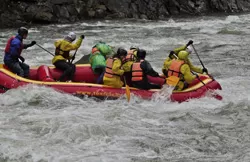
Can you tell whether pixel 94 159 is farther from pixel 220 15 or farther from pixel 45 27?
pixel 220 15

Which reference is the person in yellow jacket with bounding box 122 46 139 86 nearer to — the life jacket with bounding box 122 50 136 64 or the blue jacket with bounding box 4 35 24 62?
the life jacket with bounding box 122 50 136 64

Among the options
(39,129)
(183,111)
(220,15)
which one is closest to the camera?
(39,129)

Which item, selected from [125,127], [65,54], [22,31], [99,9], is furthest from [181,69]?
[99,9]

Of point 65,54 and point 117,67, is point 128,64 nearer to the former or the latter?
point 117,67

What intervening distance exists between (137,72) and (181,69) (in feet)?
3.08

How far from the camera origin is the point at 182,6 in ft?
99.9

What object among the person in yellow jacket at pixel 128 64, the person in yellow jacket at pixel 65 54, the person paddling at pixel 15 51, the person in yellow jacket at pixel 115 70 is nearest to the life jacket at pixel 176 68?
the person in yellow jacket at pixel 128 64

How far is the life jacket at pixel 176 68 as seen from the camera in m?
9.37

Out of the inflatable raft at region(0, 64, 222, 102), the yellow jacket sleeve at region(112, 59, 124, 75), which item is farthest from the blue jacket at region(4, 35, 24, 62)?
the yellow jacket sleeve at region(112, 59, 124, 75)

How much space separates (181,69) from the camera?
367 inches

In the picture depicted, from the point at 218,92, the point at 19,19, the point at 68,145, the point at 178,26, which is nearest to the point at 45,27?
the point at 19,19

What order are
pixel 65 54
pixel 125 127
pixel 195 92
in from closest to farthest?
pixel 125 127 → pixel 195 92 → pixel 65 54

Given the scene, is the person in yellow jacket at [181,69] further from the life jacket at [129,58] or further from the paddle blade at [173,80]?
the life jacket at [129,58]

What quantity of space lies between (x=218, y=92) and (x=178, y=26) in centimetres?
1531
